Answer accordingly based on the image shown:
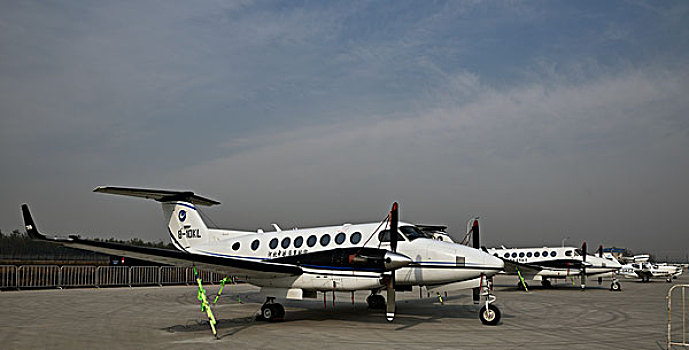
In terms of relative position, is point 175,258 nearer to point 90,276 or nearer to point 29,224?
point 29,224

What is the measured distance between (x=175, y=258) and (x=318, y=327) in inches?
151

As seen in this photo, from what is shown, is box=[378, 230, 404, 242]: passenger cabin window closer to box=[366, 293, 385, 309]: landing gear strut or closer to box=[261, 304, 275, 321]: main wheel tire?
box=[261, 304, 275, 321]: main wheel tire

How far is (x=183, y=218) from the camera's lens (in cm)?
1878

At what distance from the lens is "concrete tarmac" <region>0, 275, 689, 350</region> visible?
9.84 meters

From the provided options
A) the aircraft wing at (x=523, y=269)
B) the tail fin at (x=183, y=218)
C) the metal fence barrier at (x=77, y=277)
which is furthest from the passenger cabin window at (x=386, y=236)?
the metal fence barrier at (x=77, y=277)

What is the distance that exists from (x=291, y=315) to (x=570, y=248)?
849 inches

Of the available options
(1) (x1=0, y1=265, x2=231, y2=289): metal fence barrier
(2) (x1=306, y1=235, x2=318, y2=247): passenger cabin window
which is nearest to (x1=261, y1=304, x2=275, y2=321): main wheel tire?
(2) (x1=306, y1=235, x2=318, y2=247): passenger cabin window

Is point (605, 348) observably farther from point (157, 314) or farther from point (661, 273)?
point (661, 273)

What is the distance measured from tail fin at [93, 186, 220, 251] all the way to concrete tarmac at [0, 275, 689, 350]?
7.64 feet

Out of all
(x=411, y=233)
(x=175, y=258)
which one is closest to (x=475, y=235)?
(x=411, y=233)

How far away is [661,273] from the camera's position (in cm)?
4425

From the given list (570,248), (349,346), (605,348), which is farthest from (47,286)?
(570,248)

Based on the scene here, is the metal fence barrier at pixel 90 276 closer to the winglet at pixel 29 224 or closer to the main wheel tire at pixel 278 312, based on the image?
the main wheel tire at pixel 278 312

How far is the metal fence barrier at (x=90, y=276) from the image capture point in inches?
966
